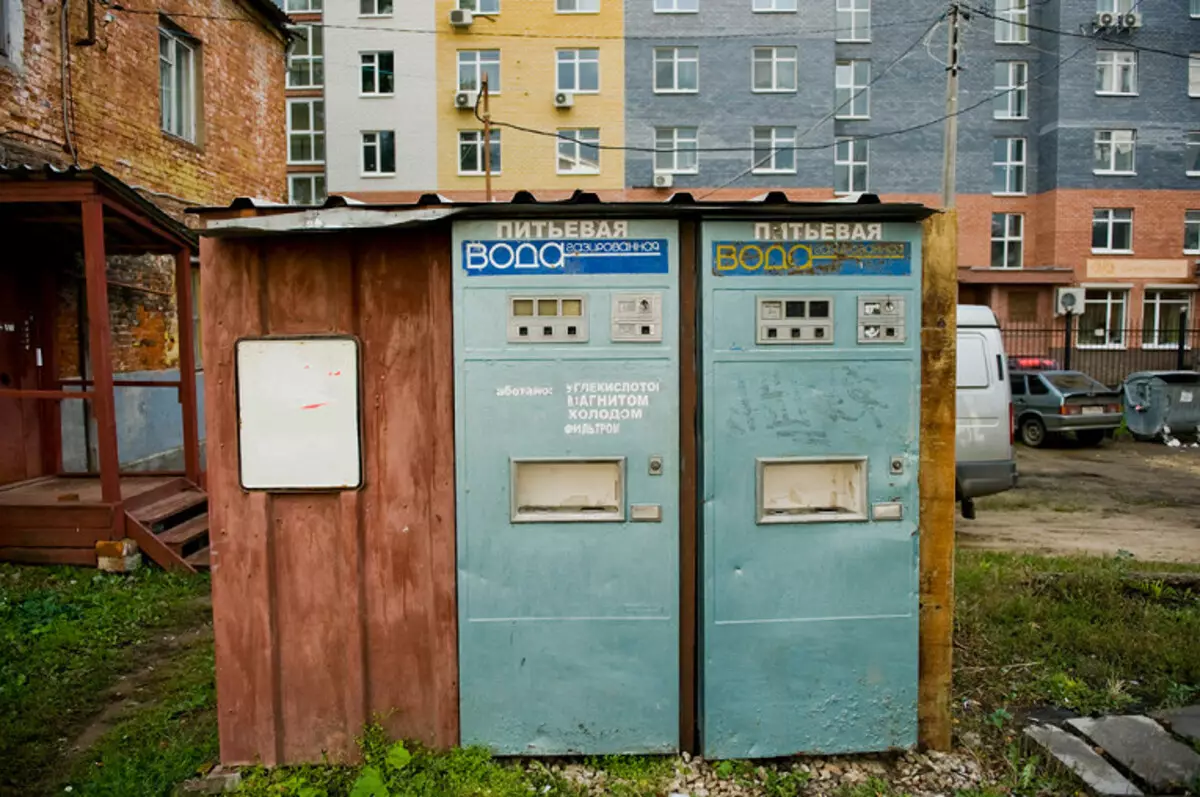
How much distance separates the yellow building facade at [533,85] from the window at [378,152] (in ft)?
6.15

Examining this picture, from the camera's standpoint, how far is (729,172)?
28391 millimetres

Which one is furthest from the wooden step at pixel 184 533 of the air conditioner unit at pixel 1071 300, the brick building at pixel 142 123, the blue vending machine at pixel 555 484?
the air conditioner unit at pixel 1071 300

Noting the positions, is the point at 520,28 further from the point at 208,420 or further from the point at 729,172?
the point at 208,420

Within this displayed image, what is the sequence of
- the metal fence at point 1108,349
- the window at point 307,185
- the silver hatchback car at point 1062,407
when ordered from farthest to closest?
the window at point 307,185 < the metal fence at point 1108,349 < the silver hatchback car at point 1062,407

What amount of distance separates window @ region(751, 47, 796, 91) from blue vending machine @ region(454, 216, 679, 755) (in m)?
27.3

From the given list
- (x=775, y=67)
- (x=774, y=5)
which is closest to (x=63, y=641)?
(x=775, y=67)

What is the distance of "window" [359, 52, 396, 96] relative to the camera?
91.6 feet

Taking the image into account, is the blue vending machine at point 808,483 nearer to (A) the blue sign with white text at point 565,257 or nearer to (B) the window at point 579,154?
(A) the blue sign with white text at point 565,257

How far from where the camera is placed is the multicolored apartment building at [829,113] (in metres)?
27.5

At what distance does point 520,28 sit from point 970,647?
89.0 feet

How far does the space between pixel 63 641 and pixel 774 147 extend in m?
27.0

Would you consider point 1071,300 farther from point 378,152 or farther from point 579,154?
point 378,152

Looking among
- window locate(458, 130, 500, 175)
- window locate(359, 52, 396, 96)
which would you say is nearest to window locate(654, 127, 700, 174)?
window locate(458, 130, 500, 175)

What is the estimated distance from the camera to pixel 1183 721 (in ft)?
13.2
